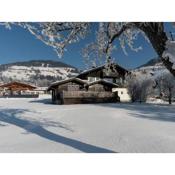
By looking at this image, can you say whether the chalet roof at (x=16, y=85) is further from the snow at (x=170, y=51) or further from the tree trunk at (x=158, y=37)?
the snow at (x=170, y=51)

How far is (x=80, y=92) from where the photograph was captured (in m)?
22.8

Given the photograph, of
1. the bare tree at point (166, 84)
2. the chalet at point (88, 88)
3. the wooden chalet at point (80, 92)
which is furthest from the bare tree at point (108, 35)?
the bare tree at point (166, 84)

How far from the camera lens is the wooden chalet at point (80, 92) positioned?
73.1ft

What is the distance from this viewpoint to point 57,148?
18.7 ft

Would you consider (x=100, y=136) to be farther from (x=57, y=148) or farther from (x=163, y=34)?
(x=163, y=34)

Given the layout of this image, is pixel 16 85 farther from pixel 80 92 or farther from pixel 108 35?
pixel 108 35

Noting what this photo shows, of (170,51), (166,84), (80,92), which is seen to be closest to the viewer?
(170,51)

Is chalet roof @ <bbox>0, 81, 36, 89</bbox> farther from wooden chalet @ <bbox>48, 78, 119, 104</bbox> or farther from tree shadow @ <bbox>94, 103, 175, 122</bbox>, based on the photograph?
tree shadow @ <bbox>94, 103, 175, 122</bbox>

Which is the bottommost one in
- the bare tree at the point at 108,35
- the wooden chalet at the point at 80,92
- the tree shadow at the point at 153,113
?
the tree shadow at the point at 153,113

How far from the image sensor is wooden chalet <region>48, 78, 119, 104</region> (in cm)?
2228

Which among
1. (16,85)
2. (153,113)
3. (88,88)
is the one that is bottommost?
(153,113)

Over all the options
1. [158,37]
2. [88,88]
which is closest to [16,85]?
[88,88]

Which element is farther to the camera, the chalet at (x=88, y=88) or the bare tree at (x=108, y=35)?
the chalet at (x=88, y=88)
